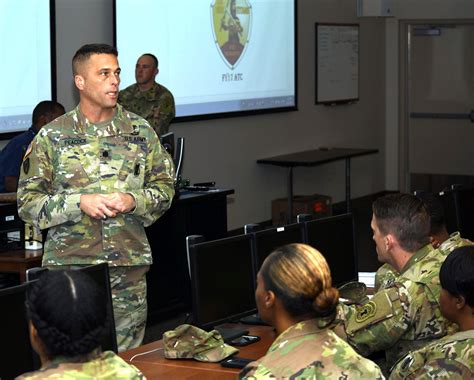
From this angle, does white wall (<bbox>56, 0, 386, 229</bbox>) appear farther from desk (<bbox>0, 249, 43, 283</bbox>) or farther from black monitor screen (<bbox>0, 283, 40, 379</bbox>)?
black monitor screen (<bbox>0, 283, 40, 379</bbox>)

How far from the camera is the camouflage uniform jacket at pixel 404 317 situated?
10.7 ft

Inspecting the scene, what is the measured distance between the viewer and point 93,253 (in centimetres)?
382

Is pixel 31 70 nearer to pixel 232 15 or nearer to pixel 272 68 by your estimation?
pixel 232 15

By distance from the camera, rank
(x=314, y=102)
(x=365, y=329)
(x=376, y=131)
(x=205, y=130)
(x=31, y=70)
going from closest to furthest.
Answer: (x=365, y=329), (x=31, y=70), (x=205, y=130), (x=314, y=102), (x=376, y=131)

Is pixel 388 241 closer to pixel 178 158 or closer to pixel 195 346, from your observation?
pixel 195 346

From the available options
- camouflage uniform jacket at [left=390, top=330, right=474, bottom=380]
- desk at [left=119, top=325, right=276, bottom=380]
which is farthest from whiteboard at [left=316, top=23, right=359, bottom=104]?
camouflage uniform jacket at [left=390, top=330, right=474, bottom=380]

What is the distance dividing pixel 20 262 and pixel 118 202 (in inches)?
60.3

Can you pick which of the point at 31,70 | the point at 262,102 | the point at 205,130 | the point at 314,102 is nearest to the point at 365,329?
the point at 31,70

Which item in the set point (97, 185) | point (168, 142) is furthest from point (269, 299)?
point (168, 142)

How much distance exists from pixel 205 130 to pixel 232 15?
→ 1097 mm

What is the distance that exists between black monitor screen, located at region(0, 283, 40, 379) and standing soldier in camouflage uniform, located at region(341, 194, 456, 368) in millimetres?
1081

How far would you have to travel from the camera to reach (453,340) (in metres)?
2.75

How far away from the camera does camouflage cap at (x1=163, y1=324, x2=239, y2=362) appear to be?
3.35 metres

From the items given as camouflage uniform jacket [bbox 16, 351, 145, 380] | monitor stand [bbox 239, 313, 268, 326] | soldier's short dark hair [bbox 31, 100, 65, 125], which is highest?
soldier's short dark hair [bbox 31, 100, 65, 125]
